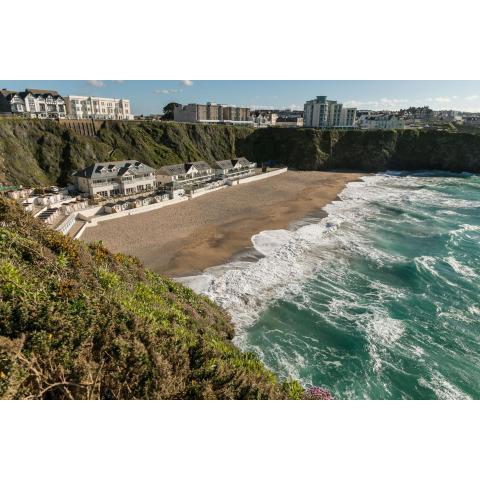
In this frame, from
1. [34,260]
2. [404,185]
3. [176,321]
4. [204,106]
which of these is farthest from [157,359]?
[204,106]

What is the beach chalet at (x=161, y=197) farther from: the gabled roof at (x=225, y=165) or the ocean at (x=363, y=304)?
the gabled roof at (x=225, y=165)

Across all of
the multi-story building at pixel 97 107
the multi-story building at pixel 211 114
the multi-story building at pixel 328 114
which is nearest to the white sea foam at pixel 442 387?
the multi-story building at pixel 97 107

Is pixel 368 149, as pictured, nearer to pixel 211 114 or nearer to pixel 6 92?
pixel 211 114

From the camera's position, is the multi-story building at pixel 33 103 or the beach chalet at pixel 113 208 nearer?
the beach chalet at pixel 113 208

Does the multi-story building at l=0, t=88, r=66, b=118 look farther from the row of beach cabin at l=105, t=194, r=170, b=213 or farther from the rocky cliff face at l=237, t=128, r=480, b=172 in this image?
the rocky cliff face at l=237, t=128, r=480, b=172

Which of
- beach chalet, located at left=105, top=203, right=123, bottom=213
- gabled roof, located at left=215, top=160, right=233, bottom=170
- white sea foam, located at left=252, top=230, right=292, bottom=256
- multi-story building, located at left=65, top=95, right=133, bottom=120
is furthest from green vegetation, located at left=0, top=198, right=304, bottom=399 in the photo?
multi-story building, located at left=65, top=95, right=133, bottom=120

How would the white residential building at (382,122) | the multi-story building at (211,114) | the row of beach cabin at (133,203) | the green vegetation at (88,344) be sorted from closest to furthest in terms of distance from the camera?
the green vegetation at (88,344) < the row of beach cabin at (133,203) < the multi-story building at (211,114) < the white residential building at (382,122)
